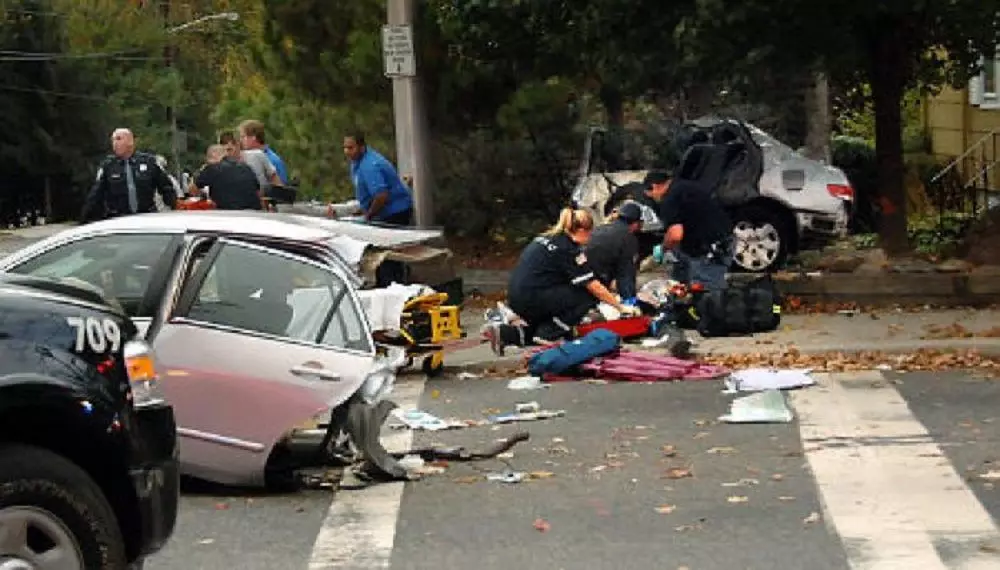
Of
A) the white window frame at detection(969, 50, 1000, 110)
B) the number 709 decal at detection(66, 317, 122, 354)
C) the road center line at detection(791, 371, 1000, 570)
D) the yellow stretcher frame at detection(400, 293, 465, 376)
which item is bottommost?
the road center line at detection(791, 371, 1000, 570)

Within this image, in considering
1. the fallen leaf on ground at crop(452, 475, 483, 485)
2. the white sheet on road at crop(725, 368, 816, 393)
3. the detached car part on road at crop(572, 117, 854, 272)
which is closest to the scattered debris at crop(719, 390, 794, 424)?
the white sheet on road at crop(725, 368, 816, 393)

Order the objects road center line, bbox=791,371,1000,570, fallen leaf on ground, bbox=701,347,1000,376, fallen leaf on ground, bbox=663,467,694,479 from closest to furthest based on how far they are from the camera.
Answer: road center line, bbox=791,371,1000,570, fallen leaf on ground, bbox=663,467,694,479, fallen leaf on ground, bbox=701,347,1000,376

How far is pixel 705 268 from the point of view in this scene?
1466cm

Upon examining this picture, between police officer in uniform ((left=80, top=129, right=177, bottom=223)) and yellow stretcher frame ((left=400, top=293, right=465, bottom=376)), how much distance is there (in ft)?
10.9

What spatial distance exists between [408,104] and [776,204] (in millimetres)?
3919

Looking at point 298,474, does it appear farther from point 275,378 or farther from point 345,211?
point 345,211

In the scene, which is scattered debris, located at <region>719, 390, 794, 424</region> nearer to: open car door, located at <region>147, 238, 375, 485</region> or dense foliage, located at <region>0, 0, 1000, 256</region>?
open car door, located at <region>147, 238, 375, 485</region>

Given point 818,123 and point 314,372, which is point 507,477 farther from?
point 818,123

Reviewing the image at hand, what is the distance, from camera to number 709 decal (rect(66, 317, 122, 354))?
19.0ft

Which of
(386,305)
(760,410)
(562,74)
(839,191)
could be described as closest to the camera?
(760,410)

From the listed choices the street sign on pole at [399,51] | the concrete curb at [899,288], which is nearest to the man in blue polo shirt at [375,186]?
the street sign on pole at [399,51]

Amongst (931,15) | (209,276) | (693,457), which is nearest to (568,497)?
(693,457)

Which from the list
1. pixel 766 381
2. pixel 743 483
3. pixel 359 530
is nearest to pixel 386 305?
pixel 766 381

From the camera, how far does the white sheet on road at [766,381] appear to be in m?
11.5
